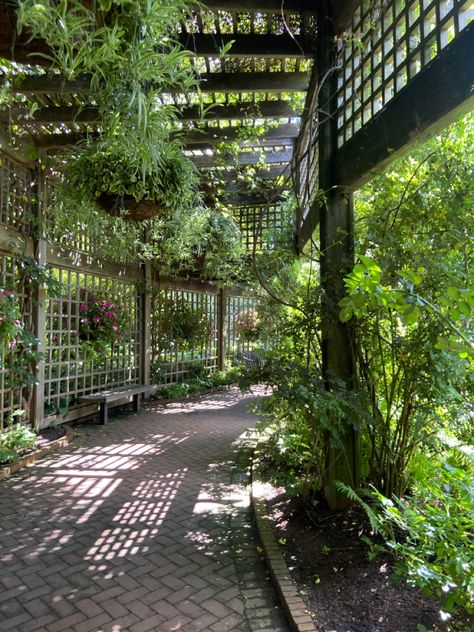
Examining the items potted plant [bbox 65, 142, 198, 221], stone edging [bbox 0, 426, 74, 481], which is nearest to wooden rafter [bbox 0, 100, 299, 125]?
potted plant [bbox 65, 142, 198, 221]

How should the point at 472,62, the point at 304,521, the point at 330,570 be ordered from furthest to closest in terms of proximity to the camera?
the point at 304,521 → the point at 330,570 → the point at 472,62

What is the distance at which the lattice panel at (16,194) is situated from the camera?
15.0 ft

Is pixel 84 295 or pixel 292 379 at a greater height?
pixel 84 295

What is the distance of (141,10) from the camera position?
1312 millimetres

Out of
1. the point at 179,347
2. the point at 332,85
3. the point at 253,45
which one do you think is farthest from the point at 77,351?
the point at 332,85

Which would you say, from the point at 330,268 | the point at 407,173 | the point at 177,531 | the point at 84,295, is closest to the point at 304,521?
the point at 177,531

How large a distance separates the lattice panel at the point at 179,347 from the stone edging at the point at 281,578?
531 cm

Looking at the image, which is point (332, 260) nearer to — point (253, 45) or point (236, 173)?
point (253, 45)

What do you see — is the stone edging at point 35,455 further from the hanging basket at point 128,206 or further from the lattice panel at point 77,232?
the hanging basket at point 128,206

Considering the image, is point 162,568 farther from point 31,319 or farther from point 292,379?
point 31,319

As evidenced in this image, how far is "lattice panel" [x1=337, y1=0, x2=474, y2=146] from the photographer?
71.6 inches

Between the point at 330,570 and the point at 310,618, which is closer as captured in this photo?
the point at 310,618

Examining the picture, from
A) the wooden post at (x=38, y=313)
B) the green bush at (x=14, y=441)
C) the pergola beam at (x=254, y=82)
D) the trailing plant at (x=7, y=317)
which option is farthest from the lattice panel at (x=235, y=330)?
the pergola beam at (x=254, y=82)

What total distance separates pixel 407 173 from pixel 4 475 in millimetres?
4202
